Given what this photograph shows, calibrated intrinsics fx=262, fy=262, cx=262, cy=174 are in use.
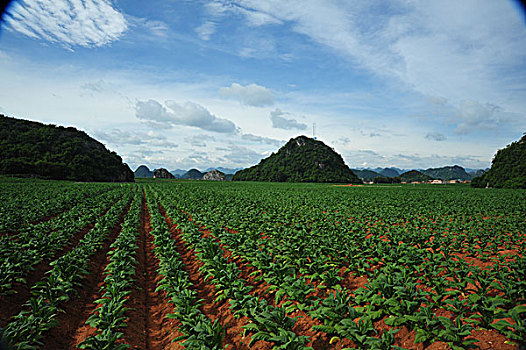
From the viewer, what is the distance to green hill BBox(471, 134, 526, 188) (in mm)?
69438

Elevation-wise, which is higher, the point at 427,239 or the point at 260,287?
the point at 427,239

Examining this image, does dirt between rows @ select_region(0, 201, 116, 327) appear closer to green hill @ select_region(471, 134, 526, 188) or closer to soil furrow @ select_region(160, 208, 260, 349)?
soil furrow @ select_region(160, 208, 260, 349)

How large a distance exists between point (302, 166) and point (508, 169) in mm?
72663

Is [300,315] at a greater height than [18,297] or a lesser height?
greater

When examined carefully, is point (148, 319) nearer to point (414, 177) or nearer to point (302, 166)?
point (302, 166)

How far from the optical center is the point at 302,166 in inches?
4985

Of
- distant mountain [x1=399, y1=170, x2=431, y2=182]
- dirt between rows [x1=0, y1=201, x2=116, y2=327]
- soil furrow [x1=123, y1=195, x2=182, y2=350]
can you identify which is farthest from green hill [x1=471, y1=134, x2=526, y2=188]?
dirt between rows [x1=0, y1=201, x2=116, y2=327]

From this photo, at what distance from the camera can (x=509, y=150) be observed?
275 ft

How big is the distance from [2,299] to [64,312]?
166cm

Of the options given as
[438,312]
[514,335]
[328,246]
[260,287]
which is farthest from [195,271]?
A: [514,335]

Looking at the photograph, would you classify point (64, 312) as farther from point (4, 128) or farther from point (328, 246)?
point (4, 128)

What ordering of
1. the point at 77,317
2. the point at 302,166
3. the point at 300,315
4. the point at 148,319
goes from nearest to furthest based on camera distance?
the point at 300,315 < the point at 77,317 < the point at 148,319 < the point at 302,166

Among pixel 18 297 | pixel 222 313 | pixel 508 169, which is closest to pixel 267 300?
pixel 222 313

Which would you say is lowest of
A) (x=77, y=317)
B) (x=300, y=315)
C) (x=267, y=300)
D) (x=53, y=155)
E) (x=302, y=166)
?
(x=77, y=317)
